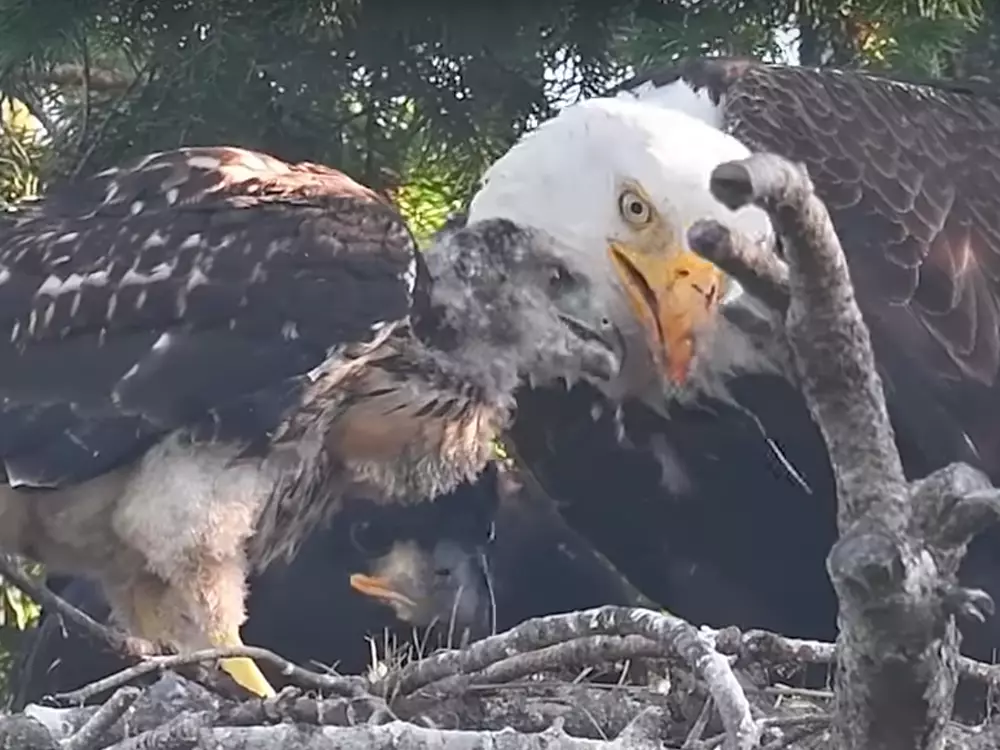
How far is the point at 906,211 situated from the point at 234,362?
38.2 inches

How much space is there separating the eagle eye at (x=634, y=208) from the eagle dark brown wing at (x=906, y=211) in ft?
0.60

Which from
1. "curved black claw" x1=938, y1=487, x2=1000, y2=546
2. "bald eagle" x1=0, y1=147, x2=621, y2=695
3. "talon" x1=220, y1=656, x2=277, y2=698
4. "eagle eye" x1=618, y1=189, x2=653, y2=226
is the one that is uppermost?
"curved black claw" x1=938, y1=487, x2=1000, y2=546

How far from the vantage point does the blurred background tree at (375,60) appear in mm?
3293

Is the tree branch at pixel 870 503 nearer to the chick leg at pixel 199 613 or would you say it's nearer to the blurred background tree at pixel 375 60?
the chick leg at pixel 199 613

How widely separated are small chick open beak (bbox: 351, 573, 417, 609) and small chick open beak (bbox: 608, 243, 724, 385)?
0.69 m

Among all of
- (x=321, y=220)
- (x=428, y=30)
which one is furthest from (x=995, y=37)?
(x=321, y=220)

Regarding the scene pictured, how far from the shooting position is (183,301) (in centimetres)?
278

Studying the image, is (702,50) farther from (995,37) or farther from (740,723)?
(740,723)

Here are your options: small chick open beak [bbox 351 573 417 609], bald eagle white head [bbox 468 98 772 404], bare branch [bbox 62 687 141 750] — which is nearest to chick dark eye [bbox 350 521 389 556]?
small chick open beak [bbox 351 573 417 609]

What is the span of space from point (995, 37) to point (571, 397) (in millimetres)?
1052

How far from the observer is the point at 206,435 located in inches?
105

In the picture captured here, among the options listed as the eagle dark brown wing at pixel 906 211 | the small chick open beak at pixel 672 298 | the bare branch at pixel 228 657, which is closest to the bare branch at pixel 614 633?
the bare branch at pixel 228 657

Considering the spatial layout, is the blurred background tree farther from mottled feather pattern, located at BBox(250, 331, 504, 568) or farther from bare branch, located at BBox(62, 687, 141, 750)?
bare branch, located at BBox(62, 687, 141, 750)

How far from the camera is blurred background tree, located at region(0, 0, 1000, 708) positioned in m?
3.29
